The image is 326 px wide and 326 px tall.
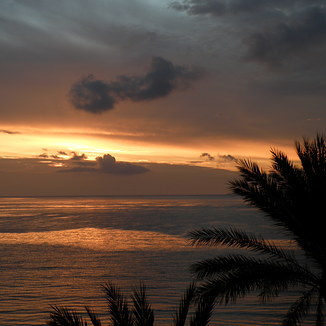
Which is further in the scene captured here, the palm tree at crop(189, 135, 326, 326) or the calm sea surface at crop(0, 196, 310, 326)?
the calm sea surface at crop(0, 196, 310, 326)

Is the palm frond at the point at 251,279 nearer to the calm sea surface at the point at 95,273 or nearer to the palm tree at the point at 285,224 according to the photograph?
the palm tree at the point at 285,224

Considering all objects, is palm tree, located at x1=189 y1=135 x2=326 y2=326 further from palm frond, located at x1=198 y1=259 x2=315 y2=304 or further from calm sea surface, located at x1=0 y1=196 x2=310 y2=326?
calm sea surface, located at x1=0 y1=196 x2=310 y2=326

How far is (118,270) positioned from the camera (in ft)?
103

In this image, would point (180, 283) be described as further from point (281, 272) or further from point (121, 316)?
point (121, 316)

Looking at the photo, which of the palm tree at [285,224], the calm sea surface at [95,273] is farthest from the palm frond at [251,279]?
the calm sea surface at [95,273]

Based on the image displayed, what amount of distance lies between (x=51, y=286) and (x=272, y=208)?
743 inches

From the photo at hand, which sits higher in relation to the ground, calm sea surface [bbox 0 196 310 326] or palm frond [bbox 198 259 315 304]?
palm frond [bbox 198 259 315 304]

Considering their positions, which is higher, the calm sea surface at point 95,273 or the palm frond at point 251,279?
the palm frond at point 251,279

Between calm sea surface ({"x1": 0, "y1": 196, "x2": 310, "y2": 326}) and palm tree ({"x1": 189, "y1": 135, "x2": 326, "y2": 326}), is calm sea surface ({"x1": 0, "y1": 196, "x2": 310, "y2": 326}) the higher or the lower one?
the lower one

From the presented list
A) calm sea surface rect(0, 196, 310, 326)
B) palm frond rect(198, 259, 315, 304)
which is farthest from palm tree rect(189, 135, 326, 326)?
calm sea surface rect(0, 196, 310, 326)

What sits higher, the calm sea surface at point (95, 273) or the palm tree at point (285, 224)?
the palm tree at point (285, 224)

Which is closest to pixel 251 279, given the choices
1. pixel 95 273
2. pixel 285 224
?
pixel 285 224

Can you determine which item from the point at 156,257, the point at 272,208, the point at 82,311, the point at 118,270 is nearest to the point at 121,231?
the point at 156,257

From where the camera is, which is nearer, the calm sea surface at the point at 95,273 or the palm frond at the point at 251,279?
the palm frond at the point at 251,279
